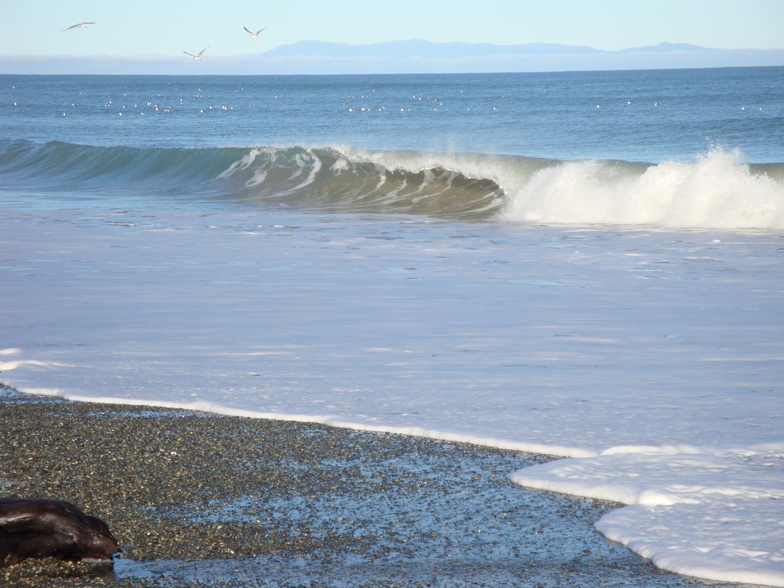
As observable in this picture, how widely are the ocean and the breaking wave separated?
8cm

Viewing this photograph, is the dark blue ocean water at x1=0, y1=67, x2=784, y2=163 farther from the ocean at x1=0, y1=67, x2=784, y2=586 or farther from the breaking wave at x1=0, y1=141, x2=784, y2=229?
the ocean at x1=0, y1=67, x2=784, y2=586

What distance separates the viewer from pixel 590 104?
57500mm

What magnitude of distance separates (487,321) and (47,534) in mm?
4130

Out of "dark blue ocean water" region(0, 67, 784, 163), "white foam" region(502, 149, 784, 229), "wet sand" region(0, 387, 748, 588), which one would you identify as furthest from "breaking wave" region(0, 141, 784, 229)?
"wet sand" region(0, 387, 748, 588)

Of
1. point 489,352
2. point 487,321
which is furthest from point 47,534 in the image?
point 487,321

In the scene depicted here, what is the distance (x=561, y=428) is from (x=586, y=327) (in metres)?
2.25

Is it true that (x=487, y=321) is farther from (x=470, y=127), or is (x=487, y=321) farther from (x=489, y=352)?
(x=470, y=127)

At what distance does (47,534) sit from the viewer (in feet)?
8.45

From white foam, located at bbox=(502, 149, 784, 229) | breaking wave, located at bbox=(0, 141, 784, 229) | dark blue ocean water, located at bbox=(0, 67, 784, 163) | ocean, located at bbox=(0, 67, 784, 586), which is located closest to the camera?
ocean, located at bbox=(0, 67, 784, 586)

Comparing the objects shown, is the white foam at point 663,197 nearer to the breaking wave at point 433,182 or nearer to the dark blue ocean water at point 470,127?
the breaking wave at point 433,182

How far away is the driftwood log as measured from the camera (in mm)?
2547

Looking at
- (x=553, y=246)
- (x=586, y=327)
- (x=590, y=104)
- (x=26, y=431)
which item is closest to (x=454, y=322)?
(x=586, y=327)

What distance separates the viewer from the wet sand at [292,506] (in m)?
2.58

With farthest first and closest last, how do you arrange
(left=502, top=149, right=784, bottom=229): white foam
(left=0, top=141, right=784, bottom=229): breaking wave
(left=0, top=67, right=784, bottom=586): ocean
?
(left=0, top=141, right=784, bottom=229): breaking wave
(left=502, top=149, right=784, bottom=229): white foam
(left=0, top=67, right=784, bottom=586): ocean
